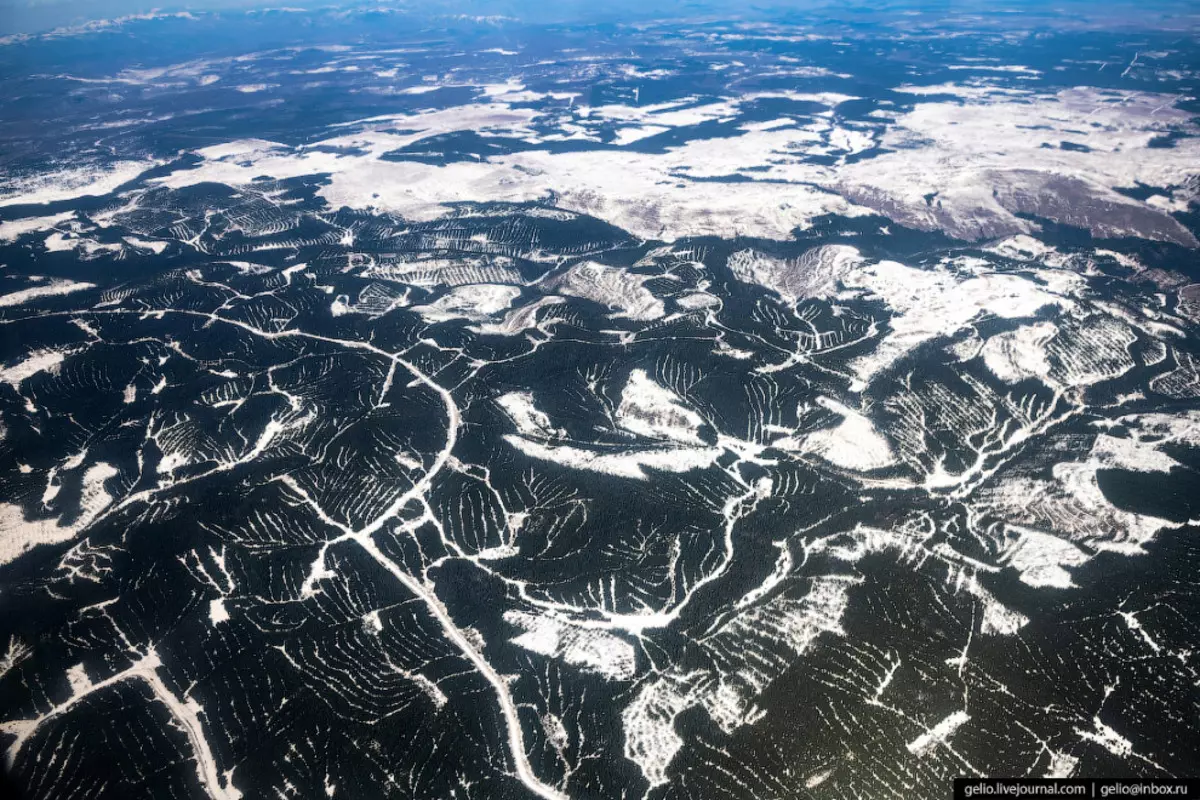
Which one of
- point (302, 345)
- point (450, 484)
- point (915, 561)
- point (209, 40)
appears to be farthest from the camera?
point (209, 40)

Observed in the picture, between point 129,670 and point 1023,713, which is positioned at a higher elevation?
point 1023,713

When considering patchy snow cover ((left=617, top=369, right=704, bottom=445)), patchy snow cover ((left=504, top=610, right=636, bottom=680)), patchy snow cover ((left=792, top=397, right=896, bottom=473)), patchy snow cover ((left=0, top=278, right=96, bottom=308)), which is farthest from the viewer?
patchy snow cover ((left=0, top=278, right=96, bottom=308))

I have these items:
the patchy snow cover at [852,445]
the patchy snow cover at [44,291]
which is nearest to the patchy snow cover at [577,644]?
the patchy snow cover at [852,445]

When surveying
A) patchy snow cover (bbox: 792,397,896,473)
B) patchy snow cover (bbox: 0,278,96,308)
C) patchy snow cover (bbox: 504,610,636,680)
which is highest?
patchy snow cover (bbox: 792,397,896,473)

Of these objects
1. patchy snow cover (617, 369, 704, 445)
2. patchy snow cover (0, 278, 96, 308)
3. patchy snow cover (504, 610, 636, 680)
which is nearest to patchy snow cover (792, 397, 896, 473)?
patchy snow cover (617, 369, 704, 445)

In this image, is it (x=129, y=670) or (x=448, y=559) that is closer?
(x=129, y=670)

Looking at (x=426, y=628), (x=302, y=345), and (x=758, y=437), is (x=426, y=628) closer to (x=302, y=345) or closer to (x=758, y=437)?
(x=758, y=437)

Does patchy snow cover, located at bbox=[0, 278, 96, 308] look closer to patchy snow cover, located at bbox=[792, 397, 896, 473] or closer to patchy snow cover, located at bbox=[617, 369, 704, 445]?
patchy snow cover, located at bbox=[617, 369, 704, 445]

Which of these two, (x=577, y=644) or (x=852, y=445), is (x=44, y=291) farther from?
(x=852, y=445)

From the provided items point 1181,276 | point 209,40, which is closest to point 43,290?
point 1181,276

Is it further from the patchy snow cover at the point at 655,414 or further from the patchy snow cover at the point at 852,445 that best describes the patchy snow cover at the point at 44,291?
the patchy snow cover at the point at 852,445

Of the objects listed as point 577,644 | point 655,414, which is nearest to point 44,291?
point 655,414
